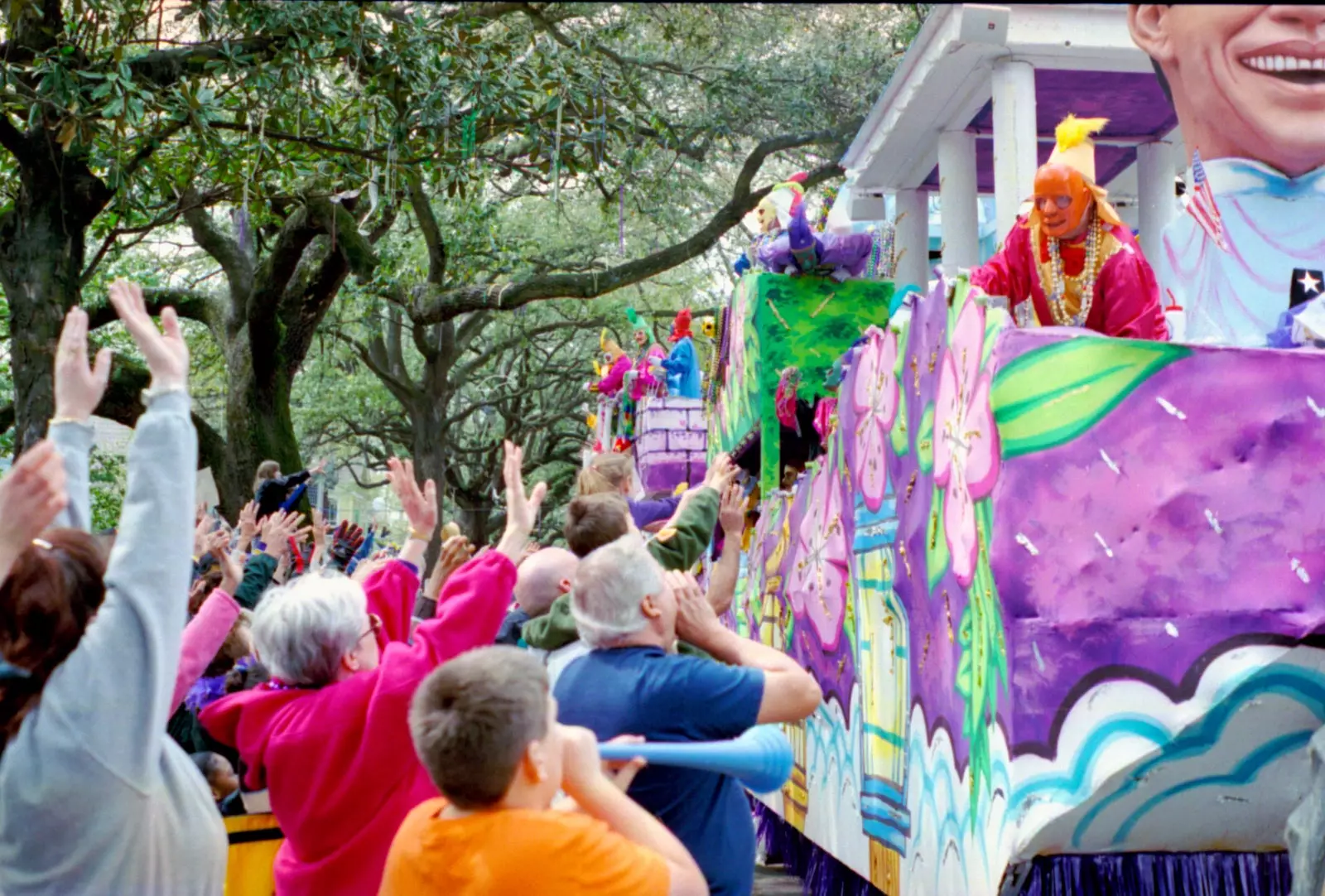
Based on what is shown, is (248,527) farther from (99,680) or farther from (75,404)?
(99,680)

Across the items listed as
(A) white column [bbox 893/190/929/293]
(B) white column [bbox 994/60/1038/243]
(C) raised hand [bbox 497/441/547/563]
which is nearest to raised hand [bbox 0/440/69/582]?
(C) raised hand [bbox 497/441/547/563]

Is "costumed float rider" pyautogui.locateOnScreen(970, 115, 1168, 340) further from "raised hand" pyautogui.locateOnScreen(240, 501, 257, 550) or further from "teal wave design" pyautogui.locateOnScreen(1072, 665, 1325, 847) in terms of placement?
"raised hand" pyautogui.locateOnScreen(240, 501, 257, 550)

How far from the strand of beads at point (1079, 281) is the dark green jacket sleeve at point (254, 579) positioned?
3.19 metres

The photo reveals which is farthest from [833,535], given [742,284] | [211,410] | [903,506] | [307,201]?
[211,410]

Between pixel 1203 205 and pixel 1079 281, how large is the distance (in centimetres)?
64

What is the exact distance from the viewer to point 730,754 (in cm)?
309

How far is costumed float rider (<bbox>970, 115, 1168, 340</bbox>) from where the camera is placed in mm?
5559

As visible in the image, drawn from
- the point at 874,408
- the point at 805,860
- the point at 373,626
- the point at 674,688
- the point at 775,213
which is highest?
the point at 775,213

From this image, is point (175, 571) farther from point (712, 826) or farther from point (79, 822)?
point (712, 826)

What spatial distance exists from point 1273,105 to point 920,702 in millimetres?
2731

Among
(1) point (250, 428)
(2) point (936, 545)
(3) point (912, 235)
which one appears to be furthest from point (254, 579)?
(1) point (250, 428)

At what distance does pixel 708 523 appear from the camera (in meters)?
4.65

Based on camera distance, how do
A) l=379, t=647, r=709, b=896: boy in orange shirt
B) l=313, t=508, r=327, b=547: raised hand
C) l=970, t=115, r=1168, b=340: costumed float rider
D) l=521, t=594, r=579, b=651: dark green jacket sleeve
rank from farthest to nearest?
l=313, t=508, r=327, b=547: raised hand < l=970, t=115, r=1168, b=340: costumed float rider < l=521, t=594, r=579, b=651: dark green jacket sleeve < l=379, t=647, r=709, b=896: boy in orange shirt

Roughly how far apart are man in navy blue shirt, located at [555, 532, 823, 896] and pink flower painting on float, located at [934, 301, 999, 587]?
1545mm
